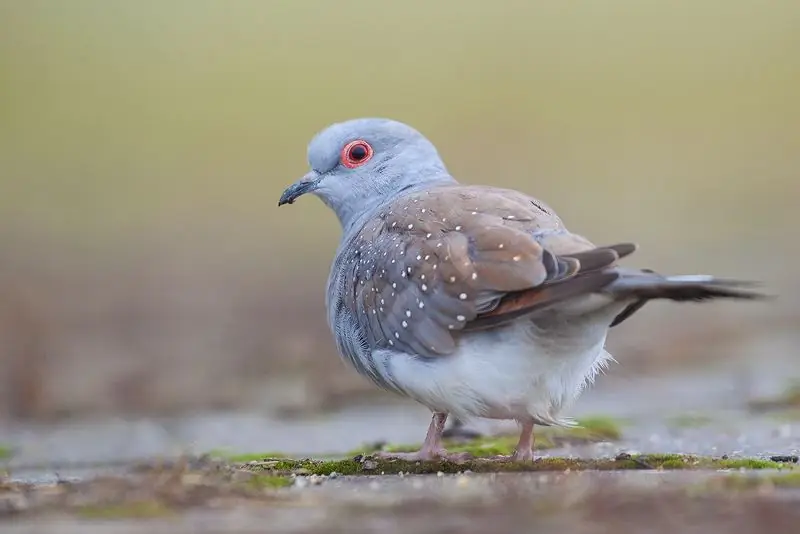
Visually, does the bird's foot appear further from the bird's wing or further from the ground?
the bird's wing

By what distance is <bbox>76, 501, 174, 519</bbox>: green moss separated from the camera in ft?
14.1

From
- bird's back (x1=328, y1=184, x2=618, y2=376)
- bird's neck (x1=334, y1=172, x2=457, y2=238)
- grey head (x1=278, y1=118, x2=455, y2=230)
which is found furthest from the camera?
grey head (x1=278, y1=118, x2=455, y2=230)

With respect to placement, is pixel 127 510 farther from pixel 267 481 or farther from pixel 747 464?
pixel 747 464

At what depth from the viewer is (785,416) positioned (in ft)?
27.7

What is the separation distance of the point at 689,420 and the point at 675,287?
3.62m

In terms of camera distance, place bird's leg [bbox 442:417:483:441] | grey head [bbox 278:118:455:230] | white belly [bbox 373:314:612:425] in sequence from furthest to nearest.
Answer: bird's leg [bbox 442:417:483:441] → grey head [bbox 278:118:455:230] → white belly [bbox 373:314:612:425]

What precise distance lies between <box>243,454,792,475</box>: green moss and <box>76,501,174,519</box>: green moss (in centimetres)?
153

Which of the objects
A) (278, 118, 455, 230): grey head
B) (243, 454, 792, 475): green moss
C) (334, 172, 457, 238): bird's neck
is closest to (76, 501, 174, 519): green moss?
(243, 454, 792, 475): green moss

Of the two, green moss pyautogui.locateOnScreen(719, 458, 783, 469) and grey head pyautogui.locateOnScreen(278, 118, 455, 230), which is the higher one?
grey head pyautogui.locateOnScreen(278, 118, 455, 230)

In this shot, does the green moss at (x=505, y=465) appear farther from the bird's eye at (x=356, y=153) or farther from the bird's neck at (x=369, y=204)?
the bird's eye at (x=356, y=153)

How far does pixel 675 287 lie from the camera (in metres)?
5.07

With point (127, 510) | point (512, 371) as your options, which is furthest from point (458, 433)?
point (127, 510)

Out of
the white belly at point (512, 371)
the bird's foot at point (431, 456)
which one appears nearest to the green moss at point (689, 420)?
the bird's foot at point (431, 456)

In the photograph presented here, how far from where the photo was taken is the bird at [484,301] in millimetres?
5277
